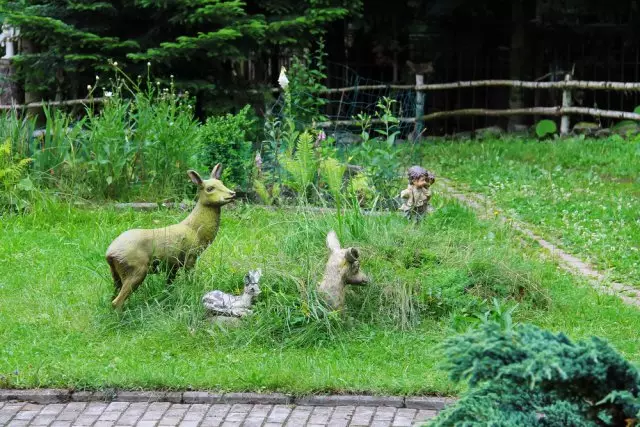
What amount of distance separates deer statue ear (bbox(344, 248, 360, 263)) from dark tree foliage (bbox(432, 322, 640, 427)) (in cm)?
357

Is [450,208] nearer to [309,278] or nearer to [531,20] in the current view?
[309,278]

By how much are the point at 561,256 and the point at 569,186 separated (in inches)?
143

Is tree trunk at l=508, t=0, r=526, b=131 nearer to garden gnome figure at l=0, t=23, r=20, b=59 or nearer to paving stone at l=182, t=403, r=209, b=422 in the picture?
garden gnome figure at l=0, t=23, r=20, b=59

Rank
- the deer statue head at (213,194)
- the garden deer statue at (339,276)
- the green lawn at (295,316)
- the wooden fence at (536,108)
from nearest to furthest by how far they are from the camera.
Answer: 1. the green lawn at (295,316)
2. the garden deer statue at (339,276)
3. the deer statue head at (213,194)
4. the wooden fence at (536,108)

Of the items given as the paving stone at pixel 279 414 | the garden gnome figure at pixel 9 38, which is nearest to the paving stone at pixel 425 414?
the paving stone at pixel 279 414

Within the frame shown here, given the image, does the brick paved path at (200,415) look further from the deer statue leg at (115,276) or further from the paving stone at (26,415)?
the deer statue leg at (115,276)

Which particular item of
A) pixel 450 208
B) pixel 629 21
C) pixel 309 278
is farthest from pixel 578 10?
pixel 309 278

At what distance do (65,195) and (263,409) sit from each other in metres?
6.13

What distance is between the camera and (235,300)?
769cm

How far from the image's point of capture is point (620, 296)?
885 centimetres

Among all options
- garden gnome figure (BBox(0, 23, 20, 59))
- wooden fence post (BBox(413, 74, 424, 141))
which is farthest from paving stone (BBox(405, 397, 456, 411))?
garden gnome figure (BBox(0, 23, 20, 59))

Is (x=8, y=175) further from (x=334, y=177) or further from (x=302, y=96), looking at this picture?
(x=334, y=177)

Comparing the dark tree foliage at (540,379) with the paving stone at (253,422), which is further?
the paving stone at (253,422)

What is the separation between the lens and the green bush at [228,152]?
1218cm
